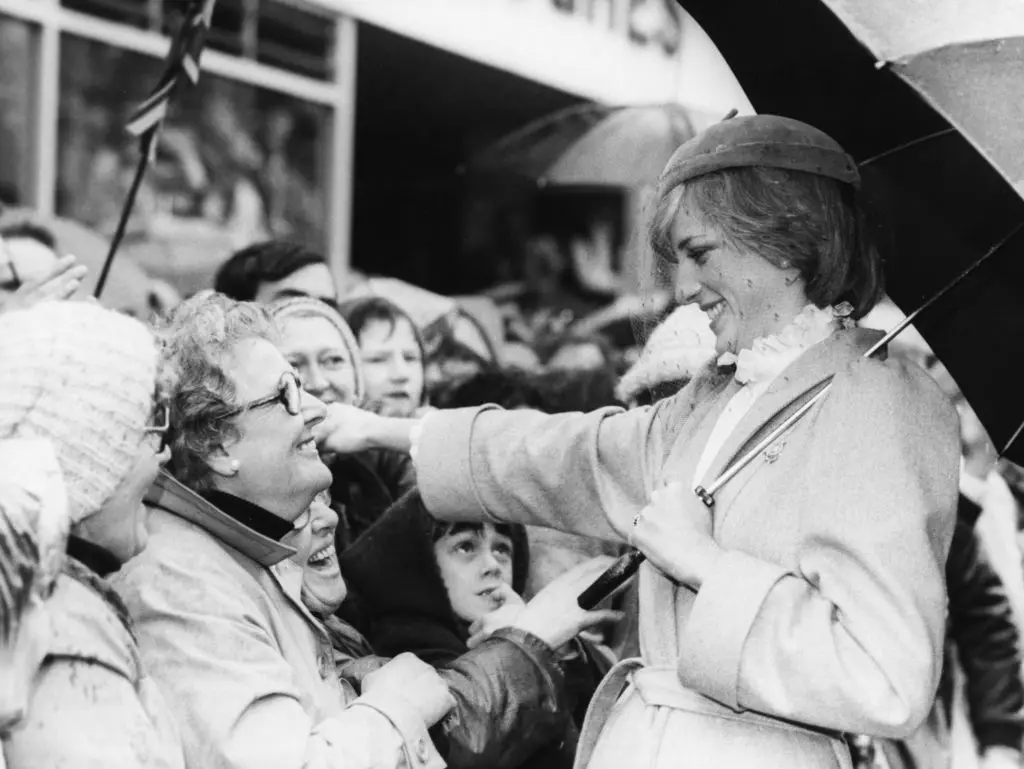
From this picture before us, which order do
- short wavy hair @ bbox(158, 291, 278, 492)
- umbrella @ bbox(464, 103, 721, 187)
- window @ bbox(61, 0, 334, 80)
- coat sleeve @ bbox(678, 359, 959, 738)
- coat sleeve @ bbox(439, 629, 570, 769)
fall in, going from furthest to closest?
window @ bbox(61, 0, 334, 80)
umbrella @ bbox(464, 103, 721, 187)
coat sleeve @ bbox(439, 629, 570, 769)
short wavy hair @ bbox(158, 291, 278, 492)
coat sleeve @ bbox(678, 359, 959, 738)

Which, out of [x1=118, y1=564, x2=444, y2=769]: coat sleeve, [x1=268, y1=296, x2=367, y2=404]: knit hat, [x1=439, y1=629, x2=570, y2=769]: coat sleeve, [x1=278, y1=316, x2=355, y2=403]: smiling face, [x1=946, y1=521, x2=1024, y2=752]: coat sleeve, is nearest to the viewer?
[x1=118, y1=564, x2=444, y2=769]: coat sleeve

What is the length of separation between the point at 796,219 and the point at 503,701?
1.13m

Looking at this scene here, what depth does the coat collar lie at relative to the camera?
2.87 m

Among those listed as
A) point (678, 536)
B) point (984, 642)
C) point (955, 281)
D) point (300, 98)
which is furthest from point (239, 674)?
point (300, 98)

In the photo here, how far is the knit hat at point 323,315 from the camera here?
446cm

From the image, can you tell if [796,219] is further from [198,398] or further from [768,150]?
[198,398]

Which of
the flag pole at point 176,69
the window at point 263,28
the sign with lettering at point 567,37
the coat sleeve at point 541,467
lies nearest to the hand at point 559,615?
the coat sleeve at point 541,467

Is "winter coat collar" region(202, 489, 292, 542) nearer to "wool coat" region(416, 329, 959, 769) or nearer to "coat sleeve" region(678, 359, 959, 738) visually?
"wool coat" region(416, 329, 959, 769)

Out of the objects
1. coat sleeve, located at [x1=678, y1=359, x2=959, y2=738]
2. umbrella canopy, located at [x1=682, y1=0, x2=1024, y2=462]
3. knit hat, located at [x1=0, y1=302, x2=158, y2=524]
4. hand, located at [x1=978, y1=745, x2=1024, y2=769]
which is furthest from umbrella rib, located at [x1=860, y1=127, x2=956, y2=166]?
hand, located at [x1=978, y1=745, x2=1024, y2=769]

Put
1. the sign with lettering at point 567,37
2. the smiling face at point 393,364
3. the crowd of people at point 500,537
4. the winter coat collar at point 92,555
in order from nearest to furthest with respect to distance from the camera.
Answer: the crowd of people at point 500,537, the winter coat collar at point 92,555, the smiling face at point 393,364, the sign with lettering at point 567,37

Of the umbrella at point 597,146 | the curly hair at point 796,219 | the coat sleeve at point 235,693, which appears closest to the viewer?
the coat sleeve at point 235,693

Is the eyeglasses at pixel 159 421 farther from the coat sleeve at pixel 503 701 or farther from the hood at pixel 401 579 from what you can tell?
the hood at pixel 401 579

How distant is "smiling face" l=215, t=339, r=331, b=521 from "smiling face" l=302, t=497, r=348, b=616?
0.41m

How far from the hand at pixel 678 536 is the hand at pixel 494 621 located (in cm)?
68
